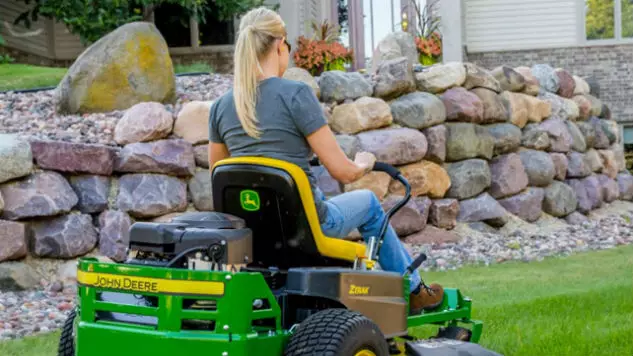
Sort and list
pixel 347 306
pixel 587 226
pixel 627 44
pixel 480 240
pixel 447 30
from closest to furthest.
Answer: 1. pixel 347 306
2. pixel 480 240
3. pixel 587 226
4. pixel 447 30
5. pixel 627 44

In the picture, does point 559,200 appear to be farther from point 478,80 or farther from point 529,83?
point 478,80

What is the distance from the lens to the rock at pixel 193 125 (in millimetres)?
9086

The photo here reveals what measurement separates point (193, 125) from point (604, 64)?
31.9ft

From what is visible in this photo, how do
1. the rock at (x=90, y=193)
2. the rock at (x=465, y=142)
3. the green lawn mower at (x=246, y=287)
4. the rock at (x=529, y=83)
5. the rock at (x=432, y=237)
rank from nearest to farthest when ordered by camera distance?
1. the green lawn mower at (x=246, y=287)
2. the rock at (x=90, y=193)
3. the rock at (x=432, y=237)
4. the rock at (x=465, y=142)
5. the rock at (x=529, y=83)

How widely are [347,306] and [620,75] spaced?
14.0 metres

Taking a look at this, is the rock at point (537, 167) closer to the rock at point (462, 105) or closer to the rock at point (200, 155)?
the rock at point (462, 105)

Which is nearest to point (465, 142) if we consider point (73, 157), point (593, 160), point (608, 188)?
point (593, 160)

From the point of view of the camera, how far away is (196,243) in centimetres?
368

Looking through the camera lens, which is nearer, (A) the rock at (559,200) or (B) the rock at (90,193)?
(B) the rock at (90,193)

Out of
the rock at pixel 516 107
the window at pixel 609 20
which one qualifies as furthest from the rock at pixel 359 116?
the window at pixel 609 20

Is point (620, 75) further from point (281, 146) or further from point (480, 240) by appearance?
point (281, 146)

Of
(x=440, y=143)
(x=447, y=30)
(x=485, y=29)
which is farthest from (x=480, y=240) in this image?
(x=485, y=29)

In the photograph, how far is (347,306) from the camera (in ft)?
12.7

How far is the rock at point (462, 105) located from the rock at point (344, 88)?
0.92 metres
